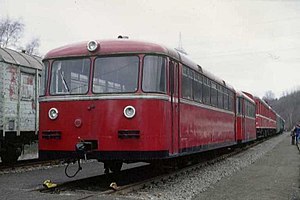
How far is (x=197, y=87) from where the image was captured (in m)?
11.9

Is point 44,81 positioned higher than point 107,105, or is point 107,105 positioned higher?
point 44,81

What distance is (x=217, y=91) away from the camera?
15.0 meters

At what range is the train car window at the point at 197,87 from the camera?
11617mm

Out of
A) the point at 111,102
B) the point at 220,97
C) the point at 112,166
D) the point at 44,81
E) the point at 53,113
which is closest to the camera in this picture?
the point at 111,102

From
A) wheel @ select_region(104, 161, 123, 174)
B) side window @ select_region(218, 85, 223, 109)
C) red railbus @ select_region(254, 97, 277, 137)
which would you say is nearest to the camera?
wheel @ select_region(104, 161, 123, 174)

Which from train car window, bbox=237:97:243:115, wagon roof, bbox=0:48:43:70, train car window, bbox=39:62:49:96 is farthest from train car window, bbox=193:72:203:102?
train car window, bbox=237:97:243:115

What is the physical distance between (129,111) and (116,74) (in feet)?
2.77

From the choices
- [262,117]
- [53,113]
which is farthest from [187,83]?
[262,117]

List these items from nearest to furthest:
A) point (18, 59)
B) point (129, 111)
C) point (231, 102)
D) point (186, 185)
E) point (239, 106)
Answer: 1. point (129, 111)
2. point (186, 185)
3. point (18, 59)
4. point (231, 102)
5. point (239, 106)

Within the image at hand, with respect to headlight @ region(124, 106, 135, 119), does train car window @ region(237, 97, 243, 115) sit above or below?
above

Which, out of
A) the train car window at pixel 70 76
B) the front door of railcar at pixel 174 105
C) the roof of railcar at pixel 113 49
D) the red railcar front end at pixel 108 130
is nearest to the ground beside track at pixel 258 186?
the front door of railcar at pixel 174 105

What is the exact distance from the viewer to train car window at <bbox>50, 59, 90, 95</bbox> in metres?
9.18

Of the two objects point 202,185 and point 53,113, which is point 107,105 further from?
point 202,185

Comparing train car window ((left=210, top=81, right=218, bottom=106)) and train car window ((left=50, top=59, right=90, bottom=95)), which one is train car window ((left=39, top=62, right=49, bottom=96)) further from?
train car window ((left=210, top=81, right=218, bottom=106))
